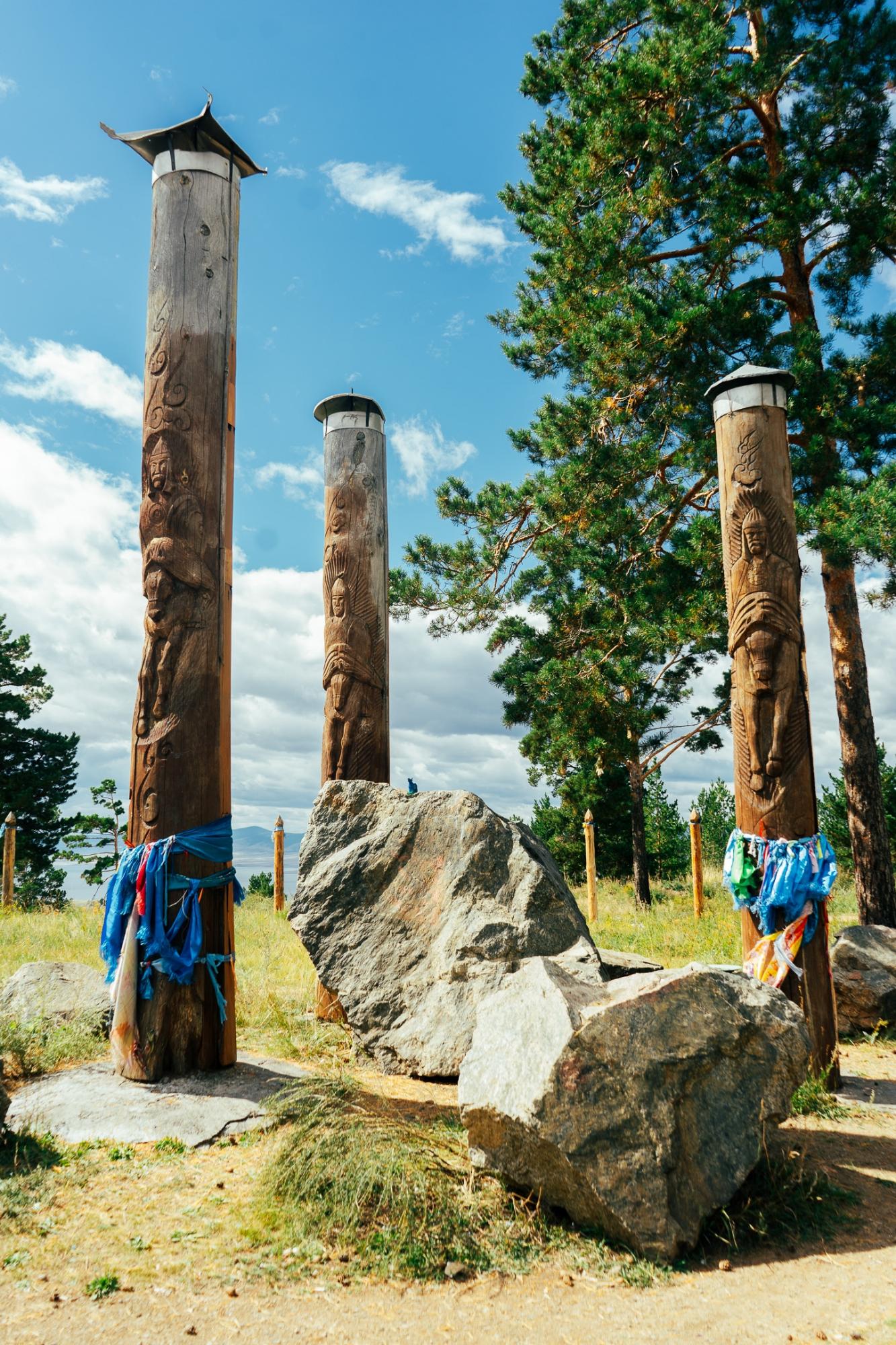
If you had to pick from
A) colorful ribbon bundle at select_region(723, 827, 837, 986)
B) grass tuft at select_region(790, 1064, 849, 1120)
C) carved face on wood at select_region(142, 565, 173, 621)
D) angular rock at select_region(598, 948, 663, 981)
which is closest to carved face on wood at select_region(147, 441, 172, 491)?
carved face on wood at select_region(142, 565, 173, 621)

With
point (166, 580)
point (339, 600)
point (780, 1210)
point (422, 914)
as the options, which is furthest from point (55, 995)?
point (780, 1210)

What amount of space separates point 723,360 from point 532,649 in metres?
4.25

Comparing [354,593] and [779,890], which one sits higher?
[354,593]

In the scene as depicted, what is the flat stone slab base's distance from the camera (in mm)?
4492

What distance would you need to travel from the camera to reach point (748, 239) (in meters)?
10.2

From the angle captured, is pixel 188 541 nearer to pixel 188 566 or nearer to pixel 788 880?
pixel 188 566

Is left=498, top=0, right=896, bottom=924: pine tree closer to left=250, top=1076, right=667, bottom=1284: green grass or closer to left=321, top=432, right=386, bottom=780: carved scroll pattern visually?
left=321, top=432, right=386, bottom=780: carved scroll pattern

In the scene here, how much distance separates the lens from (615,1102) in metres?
3.51

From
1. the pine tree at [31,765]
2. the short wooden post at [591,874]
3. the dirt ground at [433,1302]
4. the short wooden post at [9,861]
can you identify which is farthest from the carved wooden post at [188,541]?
the pine tree at [31,765]

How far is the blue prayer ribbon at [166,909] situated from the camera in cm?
521

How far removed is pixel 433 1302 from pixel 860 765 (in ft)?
26.3

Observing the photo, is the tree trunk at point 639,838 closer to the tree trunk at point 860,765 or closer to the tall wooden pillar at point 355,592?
the tree trunk at point 860,765

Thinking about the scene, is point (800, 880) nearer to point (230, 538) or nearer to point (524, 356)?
point (230, 538)

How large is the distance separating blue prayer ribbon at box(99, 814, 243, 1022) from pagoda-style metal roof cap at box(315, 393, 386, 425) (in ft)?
12.8
